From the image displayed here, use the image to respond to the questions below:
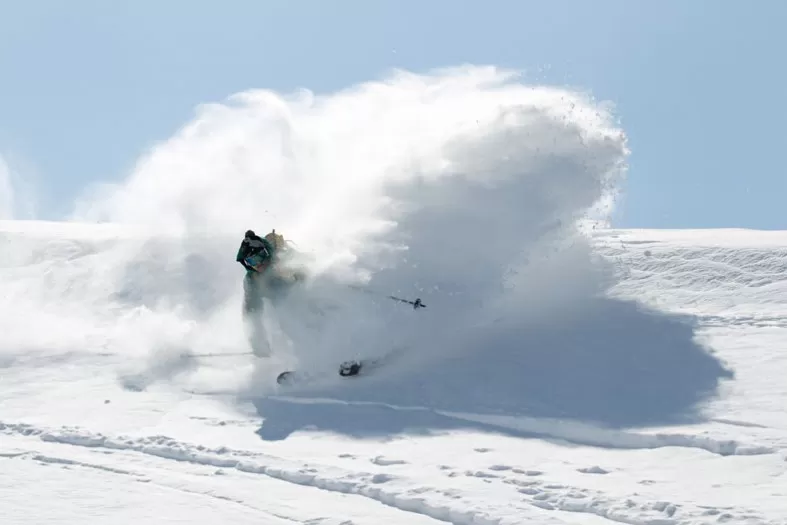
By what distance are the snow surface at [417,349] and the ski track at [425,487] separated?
0.03 meters

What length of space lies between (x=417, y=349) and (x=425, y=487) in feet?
14.4

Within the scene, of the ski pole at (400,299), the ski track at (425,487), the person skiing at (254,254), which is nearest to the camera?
the ski track at (425,487)

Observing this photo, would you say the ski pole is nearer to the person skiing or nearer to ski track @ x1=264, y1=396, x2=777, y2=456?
the person skiing

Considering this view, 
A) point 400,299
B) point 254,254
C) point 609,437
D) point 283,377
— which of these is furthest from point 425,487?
point 254,254

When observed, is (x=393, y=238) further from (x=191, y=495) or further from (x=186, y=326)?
(x=191, y=495)

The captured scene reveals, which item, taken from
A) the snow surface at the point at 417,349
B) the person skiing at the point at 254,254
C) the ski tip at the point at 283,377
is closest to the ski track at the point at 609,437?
the snow surface at the point at 417,349

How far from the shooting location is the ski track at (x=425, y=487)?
6.14 m

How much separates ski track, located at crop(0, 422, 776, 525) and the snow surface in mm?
26

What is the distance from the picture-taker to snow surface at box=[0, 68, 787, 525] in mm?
6945

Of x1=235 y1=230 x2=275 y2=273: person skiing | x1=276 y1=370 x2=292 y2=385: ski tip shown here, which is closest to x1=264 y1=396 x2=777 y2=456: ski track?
x1=276 y1=370 x2=292 y2=385: ski tip

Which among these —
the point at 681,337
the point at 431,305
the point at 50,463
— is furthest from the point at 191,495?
the point at 681,337

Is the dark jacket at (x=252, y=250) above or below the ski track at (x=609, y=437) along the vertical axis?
above

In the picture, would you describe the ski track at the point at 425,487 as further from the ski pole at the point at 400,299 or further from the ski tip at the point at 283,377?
the ski pole at the point at 400,299

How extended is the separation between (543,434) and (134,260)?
10.6 meters
